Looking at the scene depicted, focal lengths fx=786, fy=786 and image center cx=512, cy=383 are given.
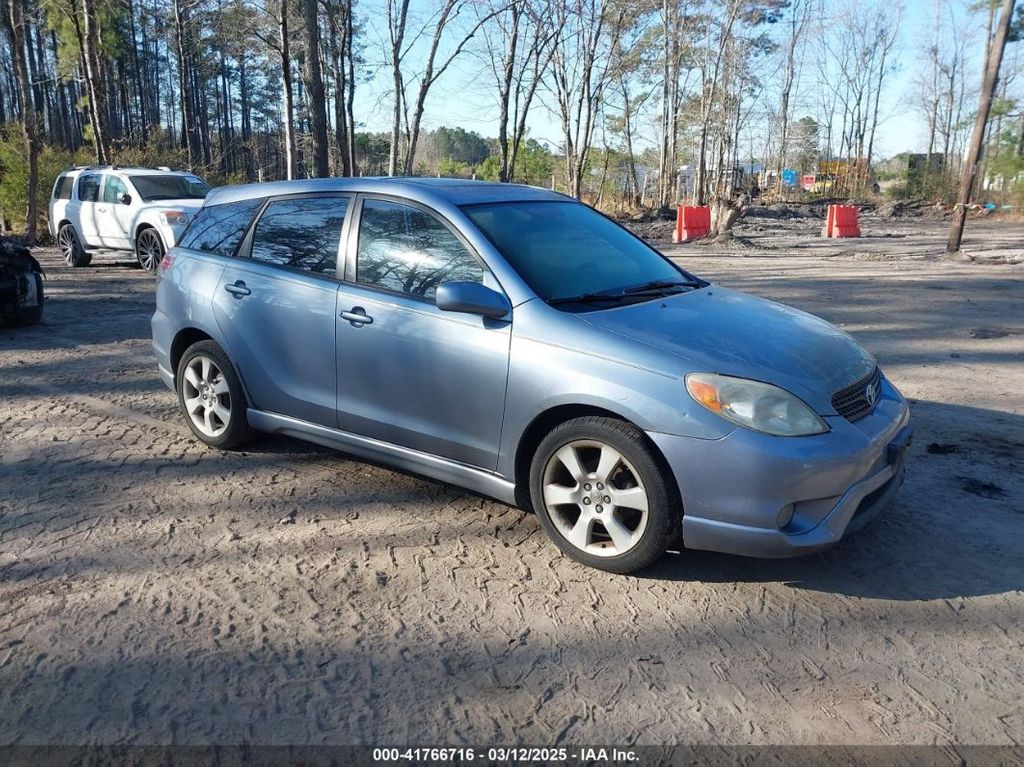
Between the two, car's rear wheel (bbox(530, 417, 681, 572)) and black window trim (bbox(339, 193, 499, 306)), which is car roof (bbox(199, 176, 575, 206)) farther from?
car's rear wheel (bbox(530, 417, 681, 572))

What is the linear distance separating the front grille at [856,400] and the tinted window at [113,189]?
45.6 ft

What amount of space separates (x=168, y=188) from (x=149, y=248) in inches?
48.9

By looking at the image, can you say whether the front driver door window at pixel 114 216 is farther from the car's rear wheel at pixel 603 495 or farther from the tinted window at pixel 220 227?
the car's rear wheel at pixel 603 495

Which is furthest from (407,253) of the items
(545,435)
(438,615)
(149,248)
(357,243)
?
(149,248)

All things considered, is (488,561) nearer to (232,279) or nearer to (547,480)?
(547,480)

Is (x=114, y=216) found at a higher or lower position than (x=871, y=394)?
higher

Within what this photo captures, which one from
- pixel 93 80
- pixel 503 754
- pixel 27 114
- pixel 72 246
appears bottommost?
pixel 503 754

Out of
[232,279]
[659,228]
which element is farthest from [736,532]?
[659,228]

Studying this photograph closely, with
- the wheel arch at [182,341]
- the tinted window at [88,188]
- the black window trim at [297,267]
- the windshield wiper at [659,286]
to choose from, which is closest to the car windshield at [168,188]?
the tinted window at [88,188]

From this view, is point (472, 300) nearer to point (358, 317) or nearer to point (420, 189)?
point (358, 317)

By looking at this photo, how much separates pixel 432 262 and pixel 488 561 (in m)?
1.55

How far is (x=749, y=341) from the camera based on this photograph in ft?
12.0

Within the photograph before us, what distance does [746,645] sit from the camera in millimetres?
3055

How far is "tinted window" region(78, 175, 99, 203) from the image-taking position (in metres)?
14.7
